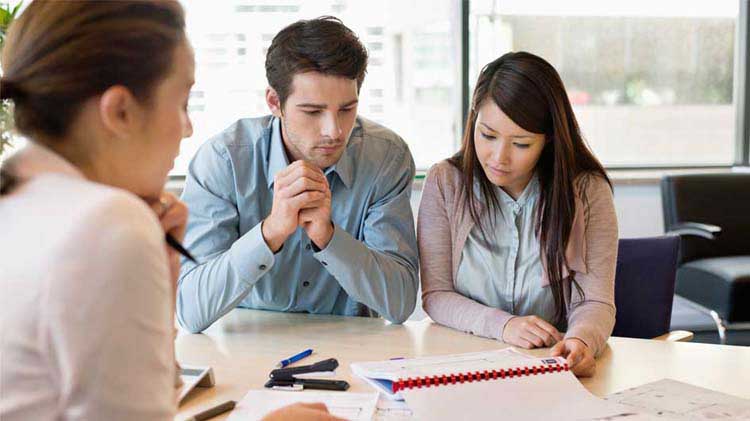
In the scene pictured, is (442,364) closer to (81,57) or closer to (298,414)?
(298,414)

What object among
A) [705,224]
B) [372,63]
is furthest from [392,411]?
[372,63]

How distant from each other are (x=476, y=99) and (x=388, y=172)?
0.28 meters

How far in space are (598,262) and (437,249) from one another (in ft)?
1.21

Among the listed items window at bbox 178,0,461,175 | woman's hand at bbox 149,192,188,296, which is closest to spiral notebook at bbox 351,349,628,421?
woman's hand at bbox 149,192,188,296

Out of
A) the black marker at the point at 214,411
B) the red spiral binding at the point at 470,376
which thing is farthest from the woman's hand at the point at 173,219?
the red spiral binding at the point at 470,376

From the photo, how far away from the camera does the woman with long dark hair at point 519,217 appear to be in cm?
179

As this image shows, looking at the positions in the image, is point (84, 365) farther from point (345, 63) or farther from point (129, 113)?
point (345, 63)

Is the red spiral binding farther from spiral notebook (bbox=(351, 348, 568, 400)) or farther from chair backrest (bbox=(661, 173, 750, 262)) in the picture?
chair backrest (bbox=(661, 173, 750, 262))

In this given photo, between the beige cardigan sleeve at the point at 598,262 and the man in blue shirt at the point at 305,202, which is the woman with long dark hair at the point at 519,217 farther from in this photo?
the man in blue shirt at the point at 305,202

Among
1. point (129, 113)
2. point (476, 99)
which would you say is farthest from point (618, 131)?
point (129, 113)

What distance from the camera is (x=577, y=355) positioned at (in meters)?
1.47

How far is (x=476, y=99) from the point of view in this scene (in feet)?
6.23

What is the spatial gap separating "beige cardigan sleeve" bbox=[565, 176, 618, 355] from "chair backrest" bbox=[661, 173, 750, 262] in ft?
6.24

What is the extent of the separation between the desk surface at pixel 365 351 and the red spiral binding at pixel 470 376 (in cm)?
9
